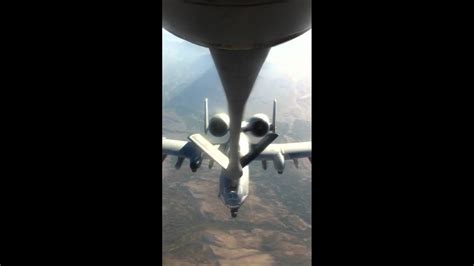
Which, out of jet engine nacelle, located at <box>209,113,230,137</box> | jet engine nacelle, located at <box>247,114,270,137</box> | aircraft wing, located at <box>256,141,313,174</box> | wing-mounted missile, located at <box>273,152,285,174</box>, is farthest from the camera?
aircraft wing, located at <box>256,141,313,174</box>

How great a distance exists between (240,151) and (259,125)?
1185mm

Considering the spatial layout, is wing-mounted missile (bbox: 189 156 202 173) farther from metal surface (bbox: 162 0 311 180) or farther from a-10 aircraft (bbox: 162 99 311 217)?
metal surface (bbox: 162 0 311 180)

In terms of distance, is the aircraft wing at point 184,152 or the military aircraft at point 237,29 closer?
the military aircraft at point 237,29

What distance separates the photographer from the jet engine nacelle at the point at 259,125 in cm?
836

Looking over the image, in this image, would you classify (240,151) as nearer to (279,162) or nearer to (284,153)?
(279,162)

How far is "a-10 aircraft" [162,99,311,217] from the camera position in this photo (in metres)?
7.18

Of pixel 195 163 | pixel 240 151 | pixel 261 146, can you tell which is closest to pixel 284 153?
pixel 240 151

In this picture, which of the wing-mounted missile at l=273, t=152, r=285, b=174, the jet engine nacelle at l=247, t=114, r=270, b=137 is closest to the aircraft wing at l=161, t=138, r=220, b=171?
the jet engine nacelle at l=247, t=114, r=270, b=137

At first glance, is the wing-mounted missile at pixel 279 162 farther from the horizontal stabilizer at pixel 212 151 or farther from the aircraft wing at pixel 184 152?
the horizontal stabilizer at pixel 212 151

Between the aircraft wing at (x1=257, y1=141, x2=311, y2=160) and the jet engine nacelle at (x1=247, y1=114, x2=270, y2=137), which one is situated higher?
the jet engine nacelle at (x1=247, y1=114, x2=270, y2=137)

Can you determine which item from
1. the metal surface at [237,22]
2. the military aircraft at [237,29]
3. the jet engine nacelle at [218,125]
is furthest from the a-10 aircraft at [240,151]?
the metal surface at [237,22]

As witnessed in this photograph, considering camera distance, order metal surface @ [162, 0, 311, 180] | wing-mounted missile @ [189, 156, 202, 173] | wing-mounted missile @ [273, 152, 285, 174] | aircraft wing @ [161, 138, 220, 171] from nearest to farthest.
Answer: metal surface @ [162, 0, 311, 180]
wing-mounted missile @ [189, 156, 202, 173]
aircraft wing @ [161, 138, 220, 171]
wing-mounted missile @ [273, 152, 285, 174]
